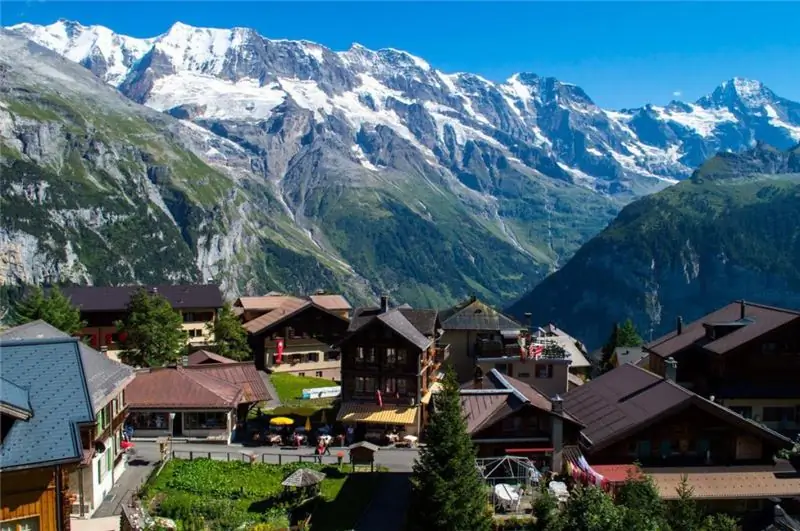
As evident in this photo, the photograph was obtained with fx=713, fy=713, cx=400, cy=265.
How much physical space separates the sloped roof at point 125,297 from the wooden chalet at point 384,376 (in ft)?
168

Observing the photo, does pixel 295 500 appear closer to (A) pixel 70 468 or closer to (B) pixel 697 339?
(A) pixel 70 468

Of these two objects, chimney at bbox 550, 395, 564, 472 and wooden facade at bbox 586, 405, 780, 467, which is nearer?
wooden facade at bbox 586, 405, 780, 467

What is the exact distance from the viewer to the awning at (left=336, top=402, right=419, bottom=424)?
5653 centimetres

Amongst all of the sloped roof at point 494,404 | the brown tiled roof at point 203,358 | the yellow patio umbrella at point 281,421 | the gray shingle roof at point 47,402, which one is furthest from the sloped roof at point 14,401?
the brown tiled roof at point 203,358

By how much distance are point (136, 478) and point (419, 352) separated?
24.5 metres

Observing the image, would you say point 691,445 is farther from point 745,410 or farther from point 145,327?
point 145,327

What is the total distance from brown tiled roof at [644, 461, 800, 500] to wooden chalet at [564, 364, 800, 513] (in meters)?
0.04

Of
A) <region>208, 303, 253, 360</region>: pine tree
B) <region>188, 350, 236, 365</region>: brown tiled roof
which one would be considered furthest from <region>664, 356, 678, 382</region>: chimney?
<region>208, 303, 253, 360</region>: pine tree

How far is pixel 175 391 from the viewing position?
53.3m

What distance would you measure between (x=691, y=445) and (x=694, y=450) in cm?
36

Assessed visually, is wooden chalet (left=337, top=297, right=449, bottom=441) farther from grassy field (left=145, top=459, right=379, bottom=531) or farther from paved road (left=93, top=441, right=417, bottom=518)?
grassy field (left=145, top=459, right=379, bottom=531)

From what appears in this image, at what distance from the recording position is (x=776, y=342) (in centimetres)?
4944

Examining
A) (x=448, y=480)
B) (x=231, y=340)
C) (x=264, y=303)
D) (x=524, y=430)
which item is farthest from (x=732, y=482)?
(x=264, y=303)

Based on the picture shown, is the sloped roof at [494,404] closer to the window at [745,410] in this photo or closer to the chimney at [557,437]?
the chimney at [557,437]
